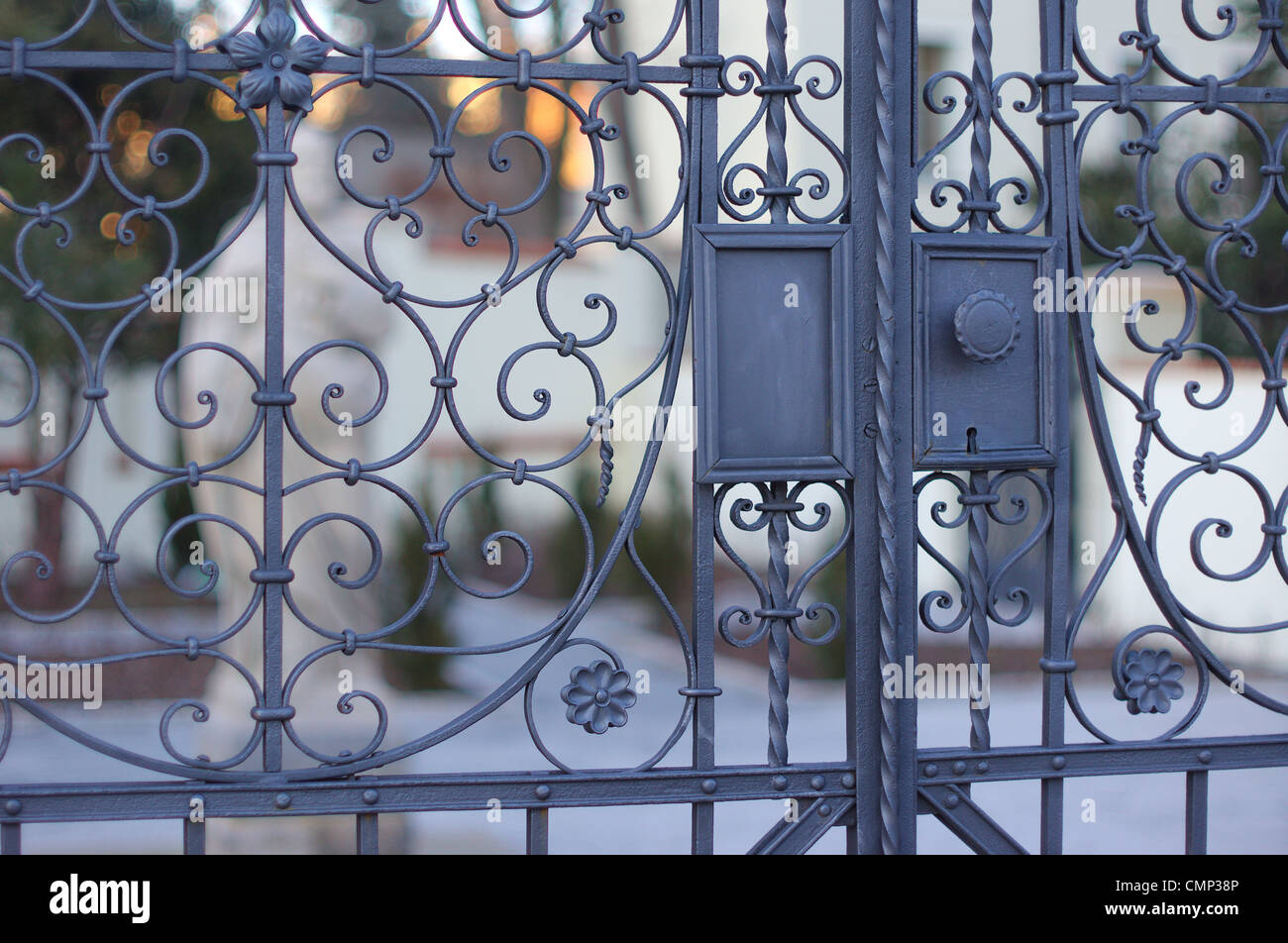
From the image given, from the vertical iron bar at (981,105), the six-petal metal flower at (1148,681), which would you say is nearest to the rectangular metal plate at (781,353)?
the vertical iron bar at (981,105)

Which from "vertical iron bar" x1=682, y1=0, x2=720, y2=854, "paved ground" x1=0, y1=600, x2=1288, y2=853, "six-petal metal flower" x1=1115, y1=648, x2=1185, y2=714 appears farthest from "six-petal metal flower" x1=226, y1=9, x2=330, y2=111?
"paved ground" x1=0, y1=600, x2=1288, y2=853

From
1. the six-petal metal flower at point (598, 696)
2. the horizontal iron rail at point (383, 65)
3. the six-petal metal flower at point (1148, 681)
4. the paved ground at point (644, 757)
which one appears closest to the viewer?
the horizontal iron rail at point (383, 65)

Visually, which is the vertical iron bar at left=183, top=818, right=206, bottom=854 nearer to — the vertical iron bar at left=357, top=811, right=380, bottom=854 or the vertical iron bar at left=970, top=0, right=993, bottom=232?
the vertical iron bar at left=357, top=811, right=380, bottom=854

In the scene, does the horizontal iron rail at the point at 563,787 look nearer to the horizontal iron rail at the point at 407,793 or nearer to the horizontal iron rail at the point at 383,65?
the horizontal iron rail at the point at 407,793

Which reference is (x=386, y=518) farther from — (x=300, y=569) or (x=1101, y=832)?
(x=1101, y=832)

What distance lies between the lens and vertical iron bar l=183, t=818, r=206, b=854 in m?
1.81

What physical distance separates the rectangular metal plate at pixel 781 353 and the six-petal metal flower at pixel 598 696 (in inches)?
15.2

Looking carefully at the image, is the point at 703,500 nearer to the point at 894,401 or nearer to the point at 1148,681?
the point at 894,401

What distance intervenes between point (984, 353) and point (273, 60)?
47.8 inches

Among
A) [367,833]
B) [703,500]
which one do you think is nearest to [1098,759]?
[703,500]

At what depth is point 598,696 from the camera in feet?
6.13

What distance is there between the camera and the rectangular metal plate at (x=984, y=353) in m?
1.90

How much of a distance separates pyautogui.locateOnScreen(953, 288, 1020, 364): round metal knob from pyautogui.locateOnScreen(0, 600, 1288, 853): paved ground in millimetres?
2229

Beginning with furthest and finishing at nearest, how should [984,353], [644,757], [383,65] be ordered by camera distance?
[644,757] → [984,353] → [383,65]
